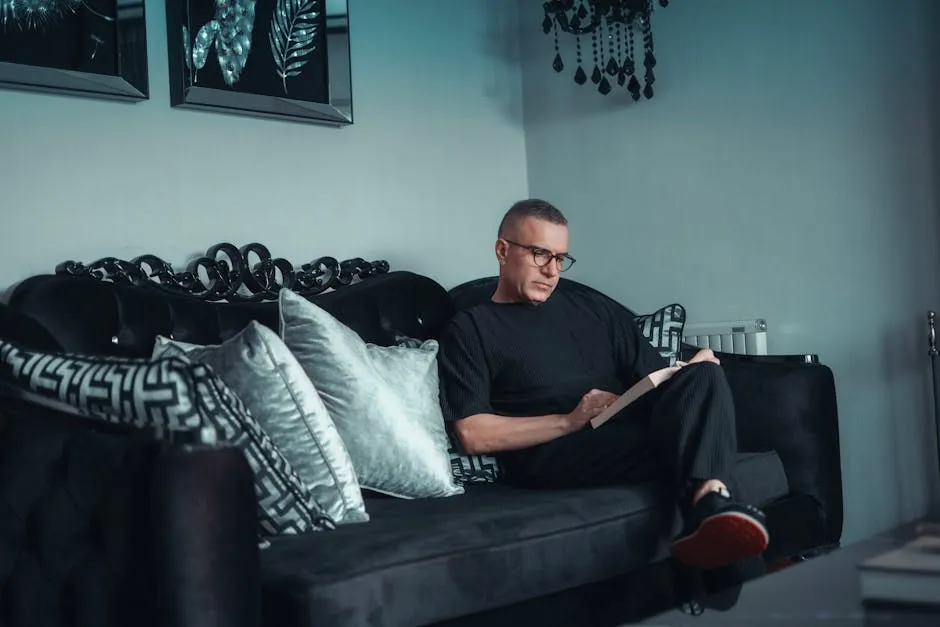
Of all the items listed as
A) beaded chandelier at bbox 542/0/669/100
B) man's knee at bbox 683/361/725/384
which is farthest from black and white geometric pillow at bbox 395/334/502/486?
beaded chandelier at bbox 542/0/669/100

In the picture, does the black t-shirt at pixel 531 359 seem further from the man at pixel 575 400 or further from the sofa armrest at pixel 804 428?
the sofa armrest at pixel 804 428

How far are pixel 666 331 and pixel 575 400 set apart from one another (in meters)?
0.44

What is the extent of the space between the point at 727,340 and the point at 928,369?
1.87 feet

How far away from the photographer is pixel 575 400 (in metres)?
2.47

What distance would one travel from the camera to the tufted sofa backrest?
2127mm

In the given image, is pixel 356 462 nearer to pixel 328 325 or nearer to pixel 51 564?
pixel 328 325

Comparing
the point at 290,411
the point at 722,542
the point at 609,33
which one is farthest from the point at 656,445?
the point at 609,33

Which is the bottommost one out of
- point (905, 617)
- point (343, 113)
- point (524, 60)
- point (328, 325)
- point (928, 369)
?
point (905, 617)

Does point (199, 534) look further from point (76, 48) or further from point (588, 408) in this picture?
point (76, 48)

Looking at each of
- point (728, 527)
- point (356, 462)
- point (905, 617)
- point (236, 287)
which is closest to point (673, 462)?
point (728, 527)

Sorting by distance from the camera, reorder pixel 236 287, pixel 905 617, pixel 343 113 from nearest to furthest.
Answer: pixel 905 617, pixel 236 287, pixel 343 113

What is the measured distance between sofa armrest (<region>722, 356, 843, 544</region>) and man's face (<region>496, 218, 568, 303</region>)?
56cm

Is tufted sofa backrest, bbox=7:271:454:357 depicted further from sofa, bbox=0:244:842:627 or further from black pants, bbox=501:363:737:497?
black pants, bbox=501:363:737:497

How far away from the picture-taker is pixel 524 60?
3672mm
